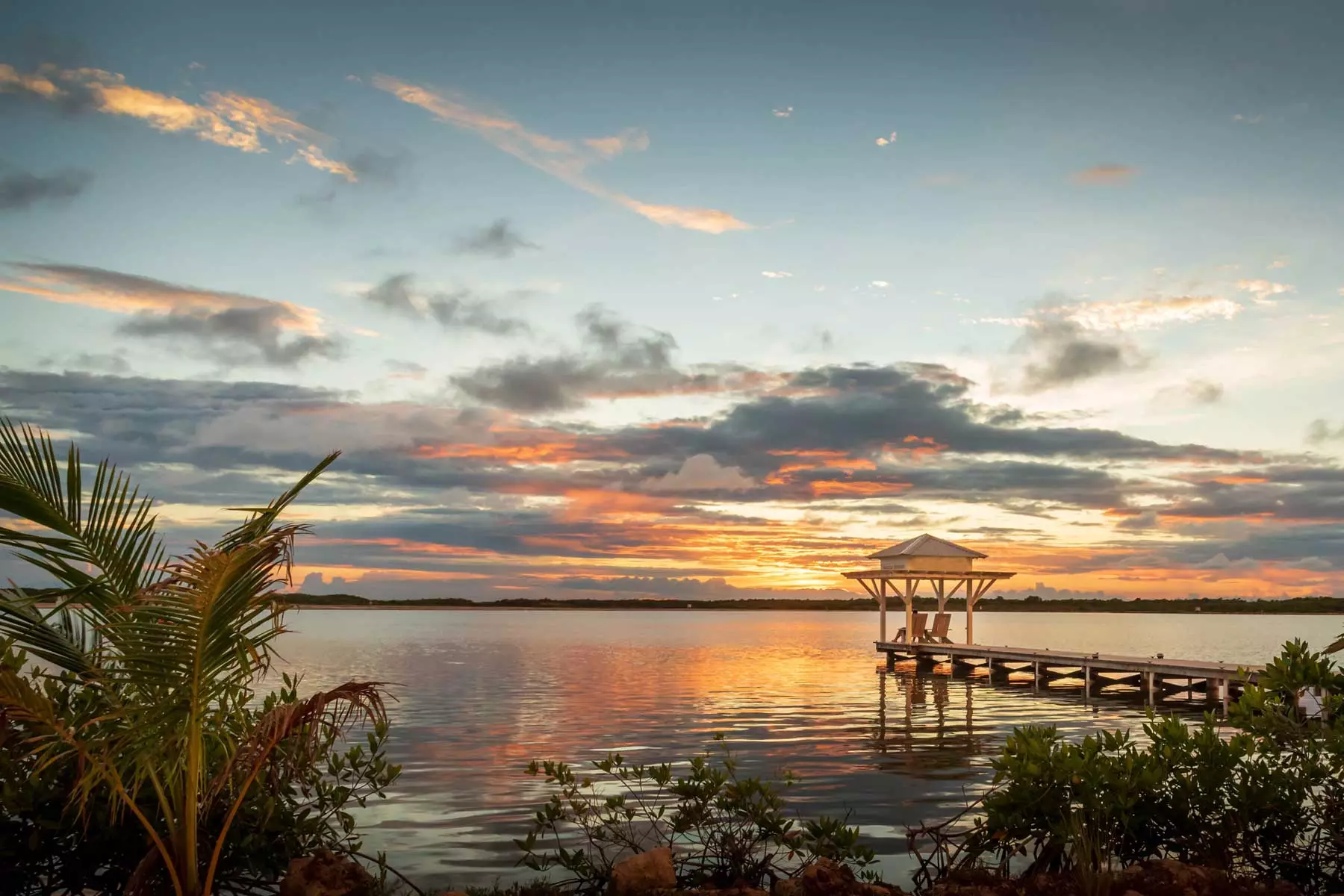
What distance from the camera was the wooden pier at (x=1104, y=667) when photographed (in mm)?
28422

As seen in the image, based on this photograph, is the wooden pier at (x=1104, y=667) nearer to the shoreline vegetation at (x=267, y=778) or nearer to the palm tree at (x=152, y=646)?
the shoreline vegetation at (x=267, y=778)

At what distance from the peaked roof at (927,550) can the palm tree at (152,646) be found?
3623 cm

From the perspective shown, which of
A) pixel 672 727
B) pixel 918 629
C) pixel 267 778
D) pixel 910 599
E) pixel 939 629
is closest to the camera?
pixel 267 778

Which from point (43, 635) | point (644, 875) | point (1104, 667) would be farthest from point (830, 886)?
point (1104, 667)

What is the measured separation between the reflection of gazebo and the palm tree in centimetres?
3616

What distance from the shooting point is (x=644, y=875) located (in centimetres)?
844

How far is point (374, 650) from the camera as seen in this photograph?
66.5 m

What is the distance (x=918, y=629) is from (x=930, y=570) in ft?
12.5

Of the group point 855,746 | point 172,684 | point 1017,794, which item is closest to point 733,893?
point 1017,794

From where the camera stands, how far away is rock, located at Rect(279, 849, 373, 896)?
7738mm

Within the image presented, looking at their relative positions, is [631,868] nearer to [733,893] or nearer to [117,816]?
[733,893]

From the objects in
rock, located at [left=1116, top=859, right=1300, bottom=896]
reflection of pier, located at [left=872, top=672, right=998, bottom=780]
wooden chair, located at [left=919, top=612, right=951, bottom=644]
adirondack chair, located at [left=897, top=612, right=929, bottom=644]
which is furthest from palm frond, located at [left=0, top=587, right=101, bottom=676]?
adirondack chair, located at [left=897, top=612, right=929, bottom=644]

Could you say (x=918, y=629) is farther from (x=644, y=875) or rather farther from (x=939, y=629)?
(x=644, y=875)

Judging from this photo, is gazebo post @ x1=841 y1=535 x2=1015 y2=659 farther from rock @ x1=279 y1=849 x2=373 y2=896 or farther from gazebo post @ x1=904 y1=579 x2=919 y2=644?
rock @ x1=279 y1=849 x2=373 y2=896
